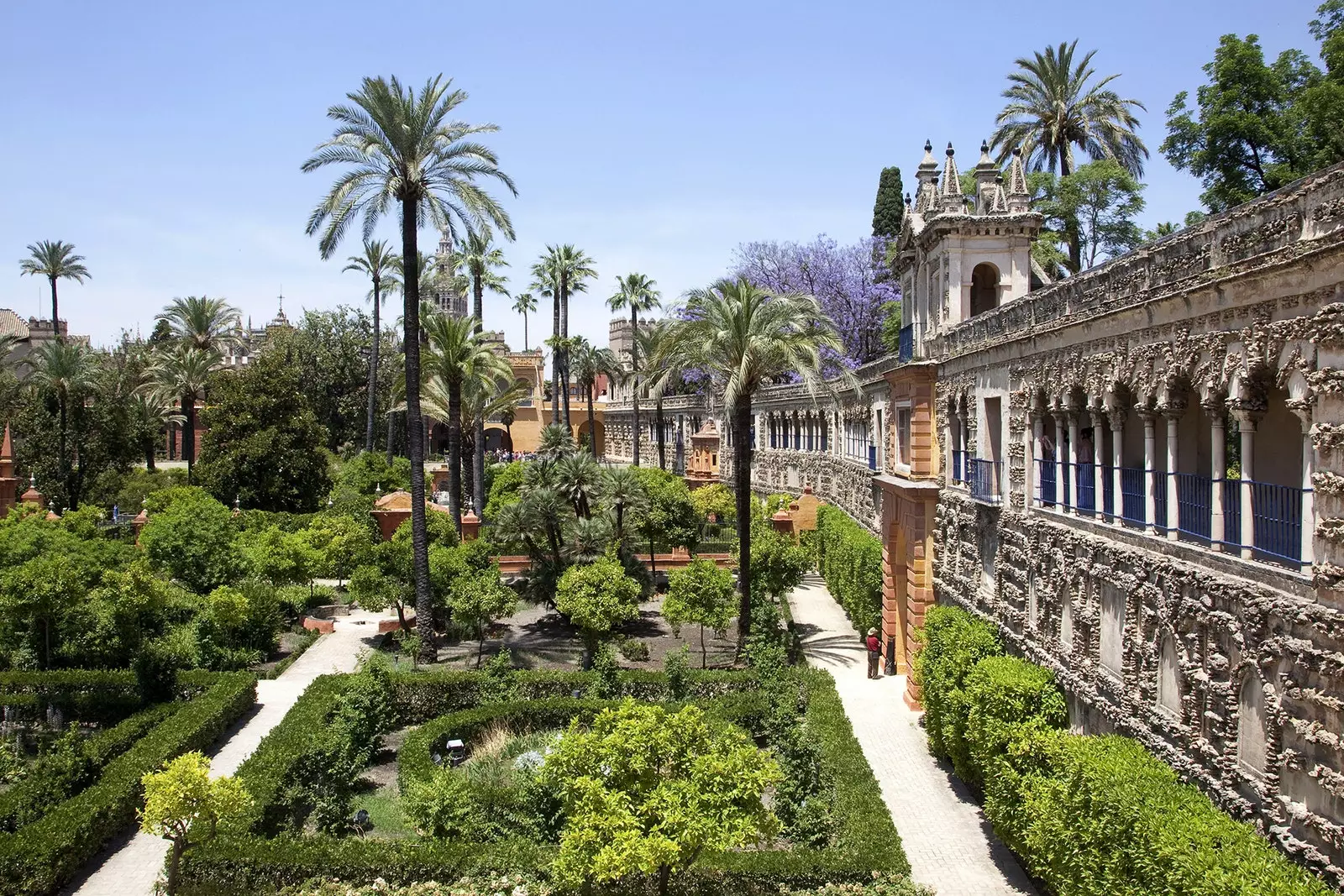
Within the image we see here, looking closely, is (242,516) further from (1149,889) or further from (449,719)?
(1149,889)

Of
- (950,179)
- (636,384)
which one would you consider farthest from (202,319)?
(950,179)

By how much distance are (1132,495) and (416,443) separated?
18.2 meters

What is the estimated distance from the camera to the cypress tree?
57938 millimetres

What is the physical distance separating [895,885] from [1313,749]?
600 cm

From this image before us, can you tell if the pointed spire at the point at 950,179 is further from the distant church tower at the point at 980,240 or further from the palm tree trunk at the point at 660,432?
the palm tree trunk at the point at 660,432

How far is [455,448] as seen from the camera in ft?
120

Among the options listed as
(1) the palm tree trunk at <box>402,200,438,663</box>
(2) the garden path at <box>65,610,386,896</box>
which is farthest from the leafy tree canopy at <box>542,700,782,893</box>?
(1) the palm tree trunk at <box>402,200,438,663</box>

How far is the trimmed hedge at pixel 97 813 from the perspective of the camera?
14.7m

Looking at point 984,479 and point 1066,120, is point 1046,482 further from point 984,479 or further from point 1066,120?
point 1066,120

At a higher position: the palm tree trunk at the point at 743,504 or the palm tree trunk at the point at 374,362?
the palm tree trunk at the point at 374,362

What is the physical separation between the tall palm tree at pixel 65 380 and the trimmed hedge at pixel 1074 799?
44430mm

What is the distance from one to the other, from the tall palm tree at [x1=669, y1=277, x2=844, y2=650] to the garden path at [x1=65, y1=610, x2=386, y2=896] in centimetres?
1129

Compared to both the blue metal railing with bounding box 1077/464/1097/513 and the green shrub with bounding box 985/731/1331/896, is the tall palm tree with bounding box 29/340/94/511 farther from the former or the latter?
the green shrub with bounding box 985/731/1331/896

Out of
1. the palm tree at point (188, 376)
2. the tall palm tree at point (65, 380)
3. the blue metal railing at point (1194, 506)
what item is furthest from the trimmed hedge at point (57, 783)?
the tall palm tree at point (65, 380)
